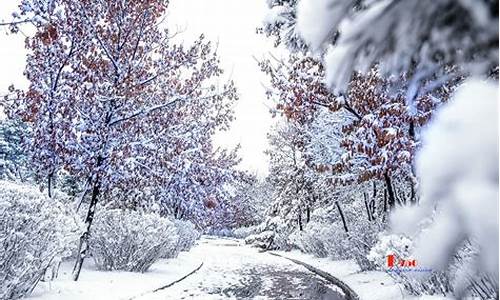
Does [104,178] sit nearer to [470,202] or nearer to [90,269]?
[90,269]

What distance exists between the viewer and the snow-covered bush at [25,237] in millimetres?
6434

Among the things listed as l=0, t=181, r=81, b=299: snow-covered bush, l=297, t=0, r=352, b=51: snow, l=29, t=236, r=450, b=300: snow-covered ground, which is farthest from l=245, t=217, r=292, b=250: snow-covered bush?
l=297, t=0, r=352, b=51: snow

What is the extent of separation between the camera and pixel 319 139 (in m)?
12.6

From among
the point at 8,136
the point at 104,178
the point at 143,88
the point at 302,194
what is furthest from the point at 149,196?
the point at 8,136

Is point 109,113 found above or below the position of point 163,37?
below

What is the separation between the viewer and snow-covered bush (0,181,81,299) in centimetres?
643

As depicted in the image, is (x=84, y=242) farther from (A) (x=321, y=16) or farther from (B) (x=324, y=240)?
(B) (x=324, y=240)

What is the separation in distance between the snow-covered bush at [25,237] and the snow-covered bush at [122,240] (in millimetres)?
4342

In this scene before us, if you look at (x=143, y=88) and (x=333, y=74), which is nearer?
(x=333, y=74)

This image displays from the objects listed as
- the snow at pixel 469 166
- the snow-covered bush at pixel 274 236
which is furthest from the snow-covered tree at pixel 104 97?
the snow-covered bush at pixel 274 236

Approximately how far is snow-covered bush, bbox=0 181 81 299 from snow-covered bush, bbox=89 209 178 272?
14.2 ft

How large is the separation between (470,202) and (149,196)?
473 inches

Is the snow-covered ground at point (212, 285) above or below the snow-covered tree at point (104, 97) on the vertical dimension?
below

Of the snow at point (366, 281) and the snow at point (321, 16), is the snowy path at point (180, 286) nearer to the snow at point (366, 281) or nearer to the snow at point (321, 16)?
the snow at point (366, 281)
